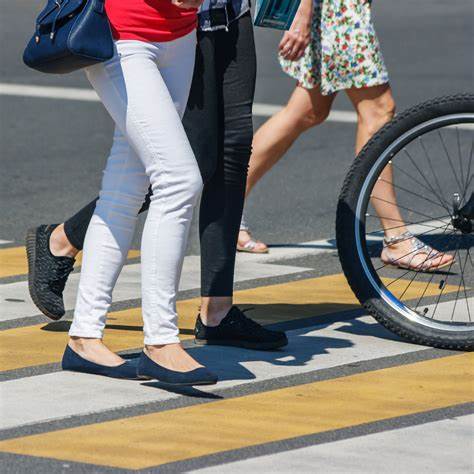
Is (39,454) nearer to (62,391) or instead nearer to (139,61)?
(62,391)

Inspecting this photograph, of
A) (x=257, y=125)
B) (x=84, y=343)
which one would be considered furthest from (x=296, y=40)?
(x=257, y=125)

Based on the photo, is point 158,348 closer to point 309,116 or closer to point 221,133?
point 221,133

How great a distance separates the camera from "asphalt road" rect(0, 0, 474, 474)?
5.11m

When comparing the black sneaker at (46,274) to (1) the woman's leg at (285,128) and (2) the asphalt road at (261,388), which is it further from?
(1) the woman's leg at (285,128)

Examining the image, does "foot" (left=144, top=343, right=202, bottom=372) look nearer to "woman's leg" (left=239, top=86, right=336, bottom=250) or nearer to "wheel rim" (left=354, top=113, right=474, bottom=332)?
"wheel rim" (left=354, top=113, right=474, bottom=332)

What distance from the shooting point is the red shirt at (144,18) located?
572cm

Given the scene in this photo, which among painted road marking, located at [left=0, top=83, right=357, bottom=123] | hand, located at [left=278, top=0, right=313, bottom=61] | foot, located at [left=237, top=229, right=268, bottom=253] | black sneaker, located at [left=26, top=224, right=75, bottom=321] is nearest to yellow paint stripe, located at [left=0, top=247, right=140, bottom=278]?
foot, located at [left=237, top=229, right=268, bottom=253]

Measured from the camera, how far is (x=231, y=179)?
6.48 metres

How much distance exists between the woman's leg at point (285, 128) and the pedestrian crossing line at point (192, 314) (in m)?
0.80

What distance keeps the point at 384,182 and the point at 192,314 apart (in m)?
1.00

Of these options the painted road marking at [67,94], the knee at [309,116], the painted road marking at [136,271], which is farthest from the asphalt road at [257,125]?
the knee at [309,116]

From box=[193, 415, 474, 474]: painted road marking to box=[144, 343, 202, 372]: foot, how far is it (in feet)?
2.54

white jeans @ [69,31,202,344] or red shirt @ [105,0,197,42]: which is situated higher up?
red shirt @ [105,0,197,42]

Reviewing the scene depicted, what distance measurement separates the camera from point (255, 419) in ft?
18.1
